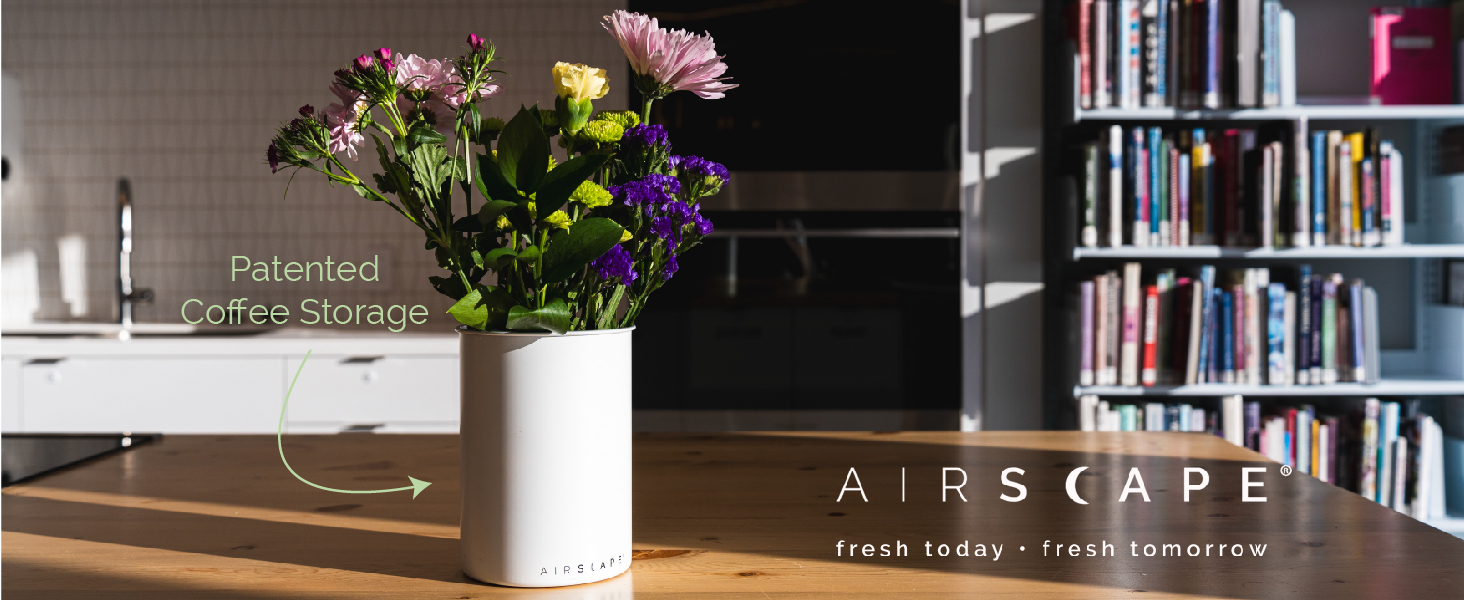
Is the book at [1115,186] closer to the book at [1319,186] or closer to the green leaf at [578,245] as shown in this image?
the book at [1319,186]

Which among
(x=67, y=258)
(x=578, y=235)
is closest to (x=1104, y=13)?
(x=578, y=235)

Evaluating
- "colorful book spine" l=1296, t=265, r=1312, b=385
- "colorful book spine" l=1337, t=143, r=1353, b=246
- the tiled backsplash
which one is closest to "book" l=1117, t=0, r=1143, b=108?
"colorful book spine" l=1337, t=143, r=1353, b=246

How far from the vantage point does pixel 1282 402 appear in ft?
8.95

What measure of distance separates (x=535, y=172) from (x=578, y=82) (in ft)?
0.24

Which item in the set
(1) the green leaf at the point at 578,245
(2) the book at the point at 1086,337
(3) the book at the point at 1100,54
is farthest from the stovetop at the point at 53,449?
(3) the book at the point at 1100,54

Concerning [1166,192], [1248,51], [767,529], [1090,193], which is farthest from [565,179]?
[1248,51]

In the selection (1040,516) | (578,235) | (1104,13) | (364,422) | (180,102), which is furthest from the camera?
(180,102)

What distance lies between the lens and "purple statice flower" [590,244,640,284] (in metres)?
0.69

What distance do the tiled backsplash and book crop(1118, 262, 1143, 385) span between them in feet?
5.55

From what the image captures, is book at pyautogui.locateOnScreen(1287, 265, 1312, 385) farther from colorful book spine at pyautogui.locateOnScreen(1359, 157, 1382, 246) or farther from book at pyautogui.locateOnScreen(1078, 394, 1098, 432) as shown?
book at pyautogui.locateOnScreen(1078, 394, 1098, 432)

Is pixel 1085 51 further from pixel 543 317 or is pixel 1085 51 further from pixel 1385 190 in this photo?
pixel 543 317

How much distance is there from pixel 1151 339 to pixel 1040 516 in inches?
67.8

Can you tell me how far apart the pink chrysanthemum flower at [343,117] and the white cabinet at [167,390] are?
84.9 inches

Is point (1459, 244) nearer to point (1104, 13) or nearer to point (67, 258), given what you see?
point (1104, 13)
